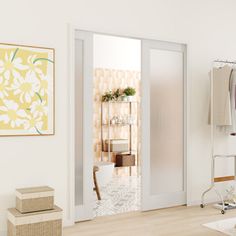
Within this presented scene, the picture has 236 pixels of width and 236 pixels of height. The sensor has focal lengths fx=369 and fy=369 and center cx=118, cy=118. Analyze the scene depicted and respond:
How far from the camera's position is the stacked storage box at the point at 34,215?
132 inches

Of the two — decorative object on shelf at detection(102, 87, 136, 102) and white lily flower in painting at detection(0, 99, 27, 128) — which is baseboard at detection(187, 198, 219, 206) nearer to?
white lily flower in painting at detection(0, 99, 27, 128)

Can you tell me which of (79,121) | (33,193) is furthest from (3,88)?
(33,193)

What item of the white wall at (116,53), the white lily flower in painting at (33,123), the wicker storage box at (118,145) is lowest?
the wicker storage box at (118,145)

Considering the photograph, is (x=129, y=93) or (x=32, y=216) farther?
(x=129, y=93)

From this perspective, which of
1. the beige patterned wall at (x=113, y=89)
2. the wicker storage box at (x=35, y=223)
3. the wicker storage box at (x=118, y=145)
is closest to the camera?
the wicker storage box at (x=35, y=223)

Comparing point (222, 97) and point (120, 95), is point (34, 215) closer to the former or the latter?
point (222, 97)

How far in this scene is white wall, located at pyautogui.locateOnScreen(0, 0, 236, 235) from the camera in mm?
3811

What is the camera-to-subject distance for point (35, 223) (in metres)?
3.41

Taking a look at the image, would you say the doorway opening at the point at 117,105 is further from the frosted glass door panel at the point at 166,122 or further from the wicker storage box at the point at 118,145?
the frosted glass door panel at the point at 166,122

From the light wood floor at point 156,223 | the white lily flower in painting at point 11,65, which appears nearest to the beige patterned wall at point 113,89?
the light wood floor at point 156,223

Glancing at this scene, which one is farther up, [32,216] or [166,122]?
[166,122]

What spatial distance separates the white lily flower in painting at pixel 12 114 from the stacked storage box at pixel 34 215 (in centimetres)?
71

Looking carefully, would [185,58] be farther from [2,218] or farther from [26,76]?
[2,218]

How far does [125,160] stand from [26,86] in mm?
3974
